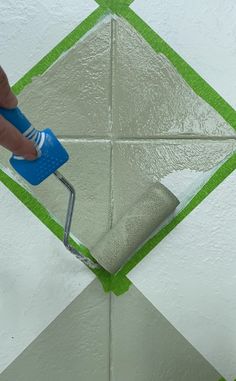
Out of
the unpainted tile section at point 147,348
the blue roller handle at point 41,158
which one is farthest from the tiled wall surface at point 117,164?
the blue roller handle at point 41,158

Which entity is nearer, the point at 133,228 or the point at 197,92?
the point at 133,228

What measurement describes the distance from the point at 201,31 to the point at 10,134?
1.79 ft

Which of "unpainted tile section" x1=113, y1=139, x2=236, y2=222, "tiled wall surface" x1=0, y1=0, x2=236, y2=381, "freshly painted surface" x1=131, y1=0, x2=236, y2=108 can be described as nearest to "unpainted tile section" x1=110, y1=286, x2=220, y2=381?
"tiled wall surface" x1=0, y1=0, x2=236, y2=381

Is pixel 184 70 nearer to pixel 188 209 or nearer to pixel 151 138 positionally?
pixel 151 138

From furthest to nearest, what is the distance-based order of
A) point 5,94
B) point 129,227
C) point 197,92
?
point 197,92
point 129,227
point 5,94

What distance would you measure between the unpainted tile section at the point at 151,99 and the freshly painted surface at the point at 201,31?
0.17 feet

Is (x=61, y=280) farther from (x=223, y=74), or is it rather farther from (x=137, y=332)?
(x=223, y=74)

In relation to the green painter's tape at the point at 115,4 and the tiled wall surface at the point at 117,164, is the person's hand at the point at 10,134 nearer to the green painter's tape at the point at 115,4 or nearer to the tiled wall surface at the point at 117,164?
the tiled wall surface at the point at 117,164

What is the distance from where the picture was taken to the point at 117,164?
0.95 m

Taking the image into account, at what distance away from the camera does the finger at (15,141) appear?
26.4 inches

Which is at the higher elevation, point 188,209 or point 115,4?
point 115,4

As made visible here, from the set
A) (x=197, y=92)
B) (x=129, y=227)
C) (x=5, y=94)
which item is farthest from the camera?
(x=197, y=92)

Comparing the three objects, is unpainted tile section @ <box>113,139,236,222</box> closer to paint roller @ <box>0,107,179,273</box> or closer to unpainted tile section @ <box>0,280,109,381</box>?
paint roller @ <box>0,107,179,273</box>

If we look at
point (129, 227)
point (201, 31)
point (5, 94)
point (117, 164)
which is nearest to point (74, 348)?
point (129, 227)
